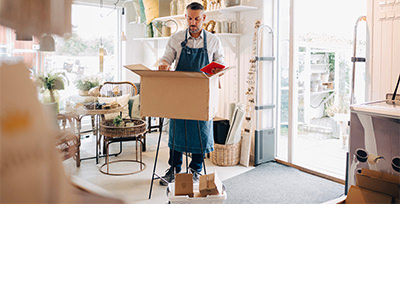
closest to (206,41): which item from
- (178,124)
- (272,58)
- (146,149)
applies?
(178,124)

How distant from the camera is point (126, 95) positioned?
118cm

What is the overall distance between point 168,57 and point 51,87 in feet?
1.64

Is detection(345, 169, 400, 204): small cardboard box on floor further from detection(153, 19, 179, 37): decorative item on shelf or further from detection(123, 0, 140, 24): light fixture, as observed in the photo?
detection(123, 0, 140, 24): light fixture

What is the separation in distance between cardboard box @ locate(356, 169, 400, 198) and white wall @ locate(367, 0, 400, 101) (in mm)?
316

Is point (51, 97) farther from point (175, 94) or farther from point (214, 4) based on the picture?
point (214, 4)

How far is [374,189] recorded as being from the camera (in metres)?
1.45

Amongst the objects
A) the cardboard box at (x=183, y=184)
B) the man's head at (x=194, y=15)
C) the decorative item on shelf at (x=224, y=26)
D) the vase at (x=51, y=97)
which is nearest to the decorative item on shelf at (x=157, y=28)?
the man's head at (x=194, y=15)

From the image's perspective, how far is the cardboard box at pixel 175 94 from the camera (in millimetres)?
1200

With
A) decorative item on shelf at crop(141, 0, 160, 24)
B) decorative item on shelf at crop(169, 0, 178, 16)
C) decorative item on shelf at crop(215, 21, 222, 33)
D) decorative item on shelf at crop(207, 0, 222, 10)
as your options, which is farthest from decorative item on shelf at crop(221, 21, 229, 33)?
decorative item on shelf at crop(141, 0, 160, 24)

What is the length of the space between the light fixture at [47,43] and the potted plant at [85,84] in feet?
0.67

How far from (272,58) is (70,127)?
72.8 inches

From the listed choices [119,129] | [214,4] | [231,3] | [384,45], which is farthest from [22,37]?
[231,3]
